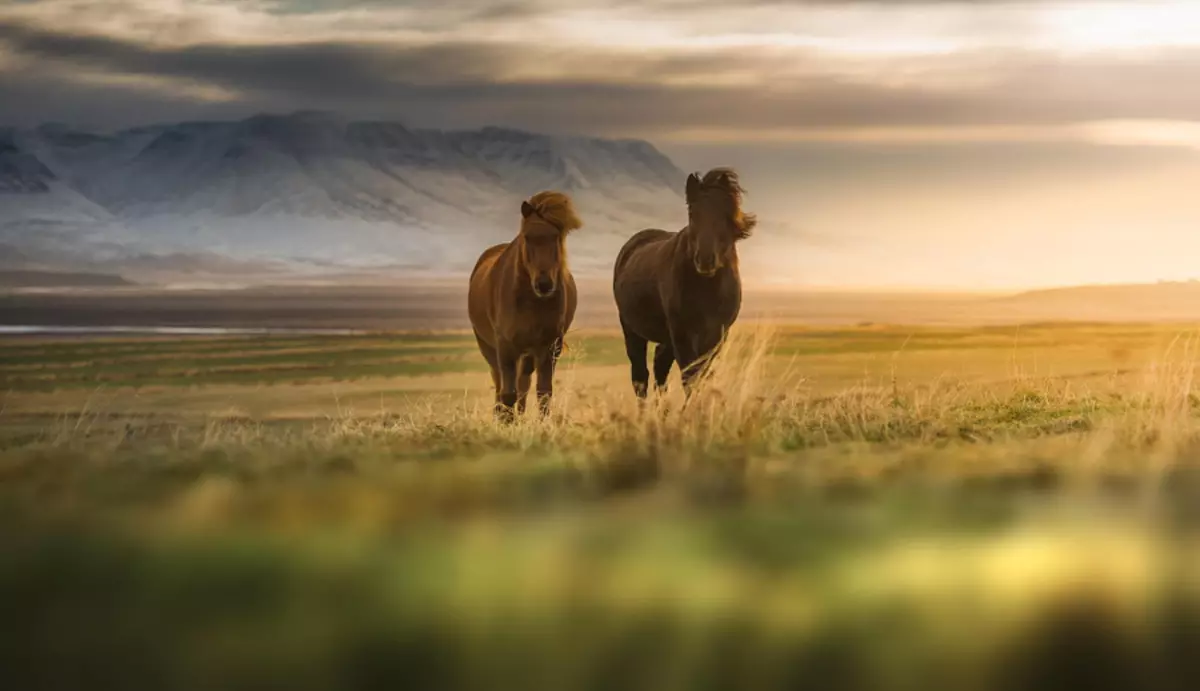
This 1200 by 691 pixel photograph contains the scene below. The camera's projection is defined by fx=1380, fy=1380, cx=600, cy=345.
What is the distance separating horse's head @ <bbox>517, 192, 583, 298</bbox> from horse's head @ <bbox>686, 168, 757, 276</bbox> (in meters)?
1.10

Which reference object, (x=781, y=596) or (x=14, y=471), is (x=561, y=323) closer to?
(x=14, y=471)

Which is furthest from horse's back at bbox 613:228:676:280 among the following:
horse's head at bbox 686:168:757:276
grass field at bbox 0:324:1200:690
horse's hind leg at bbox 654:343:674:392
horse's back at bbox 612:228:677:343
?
grass field at bbox 0:324:1200:690

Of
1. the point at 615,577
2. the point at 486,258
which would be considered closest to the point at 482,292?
the point at 486,258

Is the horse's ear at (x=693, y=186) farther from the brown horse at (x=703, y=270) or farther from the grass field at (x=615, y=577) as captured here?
the grass field at (x=615, y=577)

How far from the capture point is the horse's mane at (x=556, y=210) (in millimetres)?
12383

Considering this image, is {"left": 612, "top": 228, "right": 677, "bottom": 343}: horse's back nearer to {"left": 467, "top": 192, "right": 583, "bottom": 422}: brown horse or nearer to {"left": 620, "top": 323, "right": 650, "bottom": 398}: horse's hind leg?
{"left": 620, "top": 323, "right": 650, "bottom": 398}: horse's hind leg

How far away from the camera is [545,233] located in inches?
486

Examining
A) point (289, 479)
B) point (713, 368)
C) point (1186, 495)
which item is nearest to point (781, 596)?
point (1186, 495)

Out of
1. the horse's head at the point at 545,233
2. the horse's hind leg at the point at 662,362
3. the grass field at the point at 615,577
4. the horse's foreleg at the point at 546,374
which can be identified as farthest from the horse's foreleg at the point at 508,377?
the grass field at the point at 615,577

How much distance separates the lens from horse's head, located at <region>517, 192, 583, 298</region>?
12305 millimetres

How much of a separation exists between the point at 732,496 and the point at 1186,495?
1604 mm

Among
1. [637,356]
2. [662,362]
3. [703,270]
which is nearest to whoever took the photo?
[703,270]

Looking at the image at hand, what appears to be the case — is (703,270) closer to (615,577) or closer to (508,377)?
(508,377)

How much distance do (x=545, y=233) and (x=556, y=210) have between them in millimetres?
247
